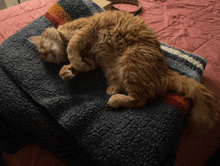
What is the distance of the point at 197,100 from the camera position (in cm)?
98

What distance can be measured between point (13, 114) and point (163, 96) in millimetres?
953

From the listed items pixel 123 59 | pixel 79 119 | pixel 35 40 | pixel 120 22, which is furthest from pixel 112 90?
pixel 35 40

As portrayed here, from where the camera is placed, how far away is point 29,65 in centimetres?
115

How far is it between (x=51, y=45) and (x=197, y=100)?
1.14 metres

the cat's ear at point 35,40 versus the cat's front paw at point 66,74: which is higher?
the cat's ear at point 35,40

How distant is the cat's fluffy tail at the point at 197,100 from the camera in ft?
3.10

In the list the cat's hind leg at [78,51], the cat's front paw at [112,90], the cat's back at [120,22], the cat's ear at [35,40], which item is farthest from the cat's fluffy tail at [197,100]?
the cat's ear at [35,40]

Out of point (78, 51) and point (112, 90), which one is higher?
point (78, 51)

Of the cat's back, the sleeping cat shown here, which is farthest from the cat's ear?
the cat's back

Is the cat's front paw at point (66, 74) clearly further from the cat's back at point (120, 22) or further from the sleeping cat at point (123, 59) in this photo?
the cat's back at point (120, 22)

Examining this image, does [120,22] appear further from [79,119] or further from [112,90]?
[79,119]

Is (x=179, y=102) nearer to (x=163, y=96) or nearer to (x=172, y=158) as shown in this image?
(x=163, y=96)

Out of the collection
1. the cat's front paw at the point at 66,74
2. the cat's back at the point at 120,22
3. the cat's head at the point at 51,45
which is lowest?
the cat's front paw at the point at 66,74

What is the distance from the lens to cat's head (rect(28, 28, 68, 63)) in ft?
4.00
